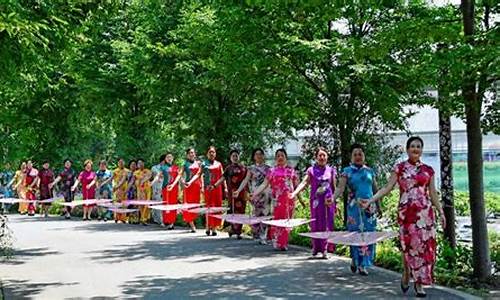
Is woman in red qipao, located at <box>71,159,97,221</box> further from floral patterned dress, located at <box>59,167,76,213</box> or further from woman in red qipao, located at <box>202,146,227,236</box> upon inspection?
woman in red qipao, located at <box>202,146,227,236</box>

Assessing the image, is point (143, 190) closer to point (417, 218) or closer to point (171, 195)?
point (171, 195)

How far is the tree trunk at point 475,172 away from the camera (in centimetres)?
1045

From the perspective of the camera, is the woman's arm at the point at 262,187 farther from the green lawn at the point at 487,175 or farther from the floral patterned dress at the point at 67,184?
the floral patterned dress at the point at 67,184

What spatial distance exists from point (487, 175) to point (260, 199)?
27.8ft

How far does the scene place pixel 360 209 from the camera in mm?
10984

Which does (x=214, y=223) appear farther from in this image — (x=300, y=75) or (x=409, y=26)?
(x=409, y=26)

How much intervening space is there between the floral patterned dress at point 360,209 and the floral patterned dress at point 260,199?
4.15 metres

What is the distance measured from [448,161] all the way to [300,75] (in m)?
4.81

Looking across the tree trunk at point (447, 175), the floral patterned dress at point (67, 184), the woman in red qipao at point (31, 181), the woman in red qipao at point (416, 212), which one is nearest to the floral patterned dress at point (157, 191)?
the floral patterned dress at point (67, 184)

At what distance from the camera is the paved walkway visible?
385 inches

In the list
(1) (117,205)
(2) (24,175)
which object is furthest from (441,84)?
(2) (24,175)

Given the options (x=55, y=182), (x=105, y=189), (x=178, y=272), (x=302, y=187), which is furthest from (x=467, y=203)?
(x=55, y=182)

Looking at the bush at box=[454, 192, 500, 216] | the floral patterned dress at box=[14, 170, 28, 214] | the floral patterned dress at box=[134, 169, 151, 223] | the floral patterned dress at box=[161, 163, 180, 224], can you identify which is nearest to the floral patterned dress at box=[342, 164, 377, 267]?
the floral patterned dress at box=[161, 163, 180, 224]

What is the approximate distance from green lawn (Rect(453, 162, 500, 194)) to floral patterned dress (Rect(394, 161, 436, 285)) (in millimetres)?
Result: 11654
